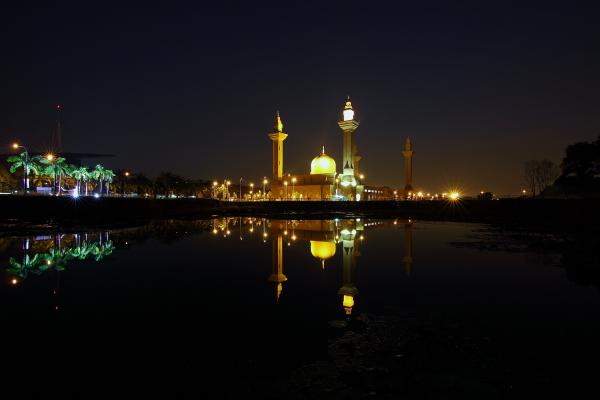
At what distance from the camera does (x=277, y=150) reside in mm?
109562

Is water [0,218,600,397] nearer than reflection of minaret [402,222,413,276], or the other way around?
water [0,218,600,397]

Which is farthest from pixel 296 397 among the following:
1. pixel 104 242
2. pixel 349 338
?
pixel 104 242

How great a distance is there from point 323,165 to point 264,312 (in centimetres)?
9374

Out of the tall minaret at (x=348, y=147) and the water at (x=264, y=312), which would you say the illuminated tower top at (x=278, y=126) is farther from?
the water at (x=264, y=312)

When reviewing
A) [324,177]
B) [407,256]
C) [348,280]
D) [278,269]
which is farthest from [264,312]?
[324,177]

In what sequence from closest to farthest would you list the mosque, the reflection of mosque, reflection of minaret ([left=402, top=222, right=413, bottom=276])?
1. the reflection of mosque
2. reflection of minaret ([left=402, top=222, right=413, bottom=276])
3. the mosque

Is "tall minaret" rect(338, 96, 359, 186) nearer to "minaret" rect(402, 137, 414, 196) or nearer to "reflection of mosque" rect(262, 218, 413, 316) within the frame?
"minaret" rect(402, 137, 414, 196)

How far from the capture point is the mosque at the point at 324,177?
3804 inches

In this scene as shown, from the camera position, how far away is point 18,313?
920cm

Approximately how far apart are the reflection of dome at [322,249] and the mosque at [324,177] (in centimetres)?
6894

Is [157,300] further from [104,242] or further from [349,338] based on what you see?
[104,242]

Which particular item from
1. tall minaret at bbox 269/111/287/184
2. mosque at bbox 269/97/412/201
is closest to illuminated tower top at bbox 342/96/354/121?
mosque at bbox 269/97/412/201

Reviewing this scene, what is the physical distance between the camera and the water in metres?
6.41

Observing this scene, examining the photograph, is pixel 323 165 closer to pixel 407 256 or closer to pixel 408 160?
pixel 408 160
